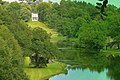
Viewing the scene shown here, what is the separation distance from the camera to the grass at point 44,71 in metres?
42.8

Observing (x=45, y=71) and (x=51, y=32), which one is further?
(x=51, y=32)

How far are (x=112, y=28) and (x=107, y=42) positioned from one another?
5801 mm

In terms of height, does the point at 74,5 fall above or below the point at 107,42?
above

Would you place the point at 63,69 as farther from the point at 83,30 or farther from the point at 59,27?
the point at 59,27

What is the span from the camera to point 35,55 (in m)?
48.2

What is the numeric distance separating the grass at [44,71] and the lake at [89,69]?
876mm

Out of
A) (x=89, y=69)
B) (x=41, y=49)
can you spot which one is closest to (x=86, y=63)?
(x=89, y=69)

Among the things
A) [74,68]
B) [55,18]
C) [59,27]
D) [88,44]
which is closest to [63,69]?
[74,68]

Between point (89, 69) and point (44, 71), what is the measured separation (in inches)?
383

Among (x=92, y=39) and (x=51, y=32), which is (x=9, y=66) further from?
(x=51, y=32)

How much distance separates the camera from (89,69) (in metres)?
53.6

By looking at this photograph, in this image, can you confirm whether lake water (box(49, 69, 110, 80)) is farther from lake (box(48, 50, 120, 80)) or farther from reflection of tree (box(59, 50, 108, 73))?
reflection of tree (box(59, 50, 108, 73))

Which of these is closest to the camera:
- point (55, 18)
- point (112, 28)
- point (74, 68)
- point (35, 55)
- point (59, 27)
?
point (35, 55)

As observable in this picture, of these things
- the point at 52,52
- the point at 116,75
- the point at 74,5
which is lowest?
the point at 116,75
